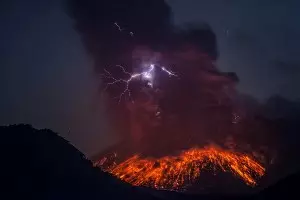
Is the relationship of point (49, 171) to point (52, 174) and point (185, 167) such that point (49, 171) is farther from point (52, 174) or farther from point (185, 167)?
point (185, 167)

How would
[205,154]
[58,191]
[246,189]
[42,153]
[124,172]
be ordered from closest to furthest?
[58,191]
[42,153]
[246,189]
[124,172]
[205,154]

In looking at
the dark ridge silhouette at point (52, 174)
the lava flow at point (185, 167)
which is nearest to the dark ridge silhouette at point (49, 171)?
the dark ridge silhouette at point (52, 174)

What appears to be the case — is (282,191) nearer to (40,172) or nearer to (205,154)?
(40,172)

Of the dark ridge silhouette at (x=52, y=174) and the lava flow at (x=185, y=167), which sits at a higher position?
the lava flow at (x=185, y=167)

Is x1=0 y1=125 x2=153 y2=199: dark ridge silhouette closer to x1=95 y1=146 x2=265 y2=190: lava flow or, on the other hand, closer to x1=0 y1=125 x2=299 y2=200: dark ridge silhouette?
x1=0 y1=125 x2=299 y2=200: dark ridge silhouette

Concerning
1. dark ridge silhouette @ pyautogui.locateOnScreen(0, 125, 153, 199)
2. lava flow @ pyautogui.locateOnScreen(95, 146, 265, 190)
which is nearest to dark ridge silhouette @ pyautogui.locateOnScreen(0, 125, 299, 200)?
dark ridge silhouette @ pyautogui.locateOnScreen(0, 125, 153, 199)

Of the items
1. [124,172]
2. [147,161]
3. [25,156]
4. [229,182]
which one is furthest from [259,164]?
[25,156]

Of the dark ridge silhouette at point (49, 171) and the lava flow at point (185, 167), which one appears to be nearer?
the dark ridge silhouette at point (49, 171)

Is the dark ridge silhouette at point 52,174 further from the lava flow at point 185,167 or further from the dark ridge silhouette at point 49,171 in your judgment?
the lava flow at point 185,167
